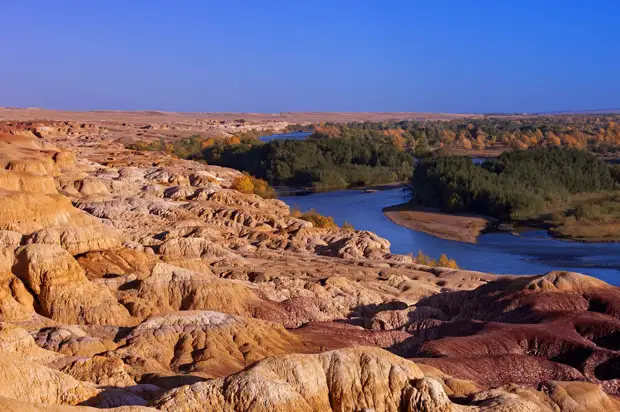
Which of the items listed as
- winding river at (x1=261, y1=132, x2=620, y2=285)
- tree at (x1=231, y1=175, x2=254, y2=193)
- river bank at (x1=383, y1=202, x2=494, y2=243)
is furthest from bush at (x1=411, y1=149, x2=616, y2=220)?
tree at (x1=231, y1=175, x2=254, y2=193)

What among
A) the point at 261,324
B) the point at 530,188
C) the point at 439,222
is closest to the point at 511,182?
the point at 530,188

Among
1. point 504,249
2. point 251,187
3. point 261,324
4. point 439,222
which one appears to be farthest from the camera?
point 251,187

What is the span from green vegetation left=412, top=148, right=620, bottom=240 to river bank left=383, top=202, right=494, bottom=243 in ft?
7.84

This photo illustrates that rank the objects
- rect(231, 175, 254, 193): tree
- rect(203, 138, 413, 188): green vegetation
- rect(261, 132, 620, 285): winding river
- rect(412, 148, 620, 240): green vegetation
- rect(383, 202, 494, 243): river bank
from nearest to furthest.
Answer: rect(261, 132, 620, 285): winding river
rect(383, 202, 494, 243): river bank
rect(412, 148, 620, 240): green vegetation
rect(231, 175, 254, 193): tree
rect(203, 138, 413, 188): green vegetation

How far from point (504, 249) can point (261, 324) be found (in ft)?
127

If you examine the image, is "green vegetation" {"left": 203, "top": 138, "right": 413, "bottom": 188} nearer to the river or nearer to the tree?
the river

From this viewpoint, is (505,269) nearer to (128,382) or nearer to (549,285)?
(549,285)

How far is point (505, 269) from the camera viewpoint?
50.3 meters

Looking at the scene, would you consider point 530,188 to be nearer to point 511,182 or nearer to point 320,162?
point 511,182

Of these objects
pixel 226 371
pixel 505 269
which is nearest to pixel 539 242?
pixel 505 269

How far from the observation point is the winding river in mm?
50750

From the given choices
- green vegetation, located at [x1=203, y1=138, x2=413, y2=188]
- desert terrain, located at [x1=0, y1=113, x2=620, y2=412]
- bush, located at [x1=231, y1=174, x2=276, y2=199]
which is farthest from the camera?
green vegetation, located at [x1=203, y1=138, x2=413, y2=188]

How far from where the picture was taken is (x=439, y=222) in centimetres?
7031

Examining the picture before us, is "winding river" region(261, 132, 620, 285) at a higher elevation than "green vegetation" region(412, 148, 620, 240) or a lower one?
lower
